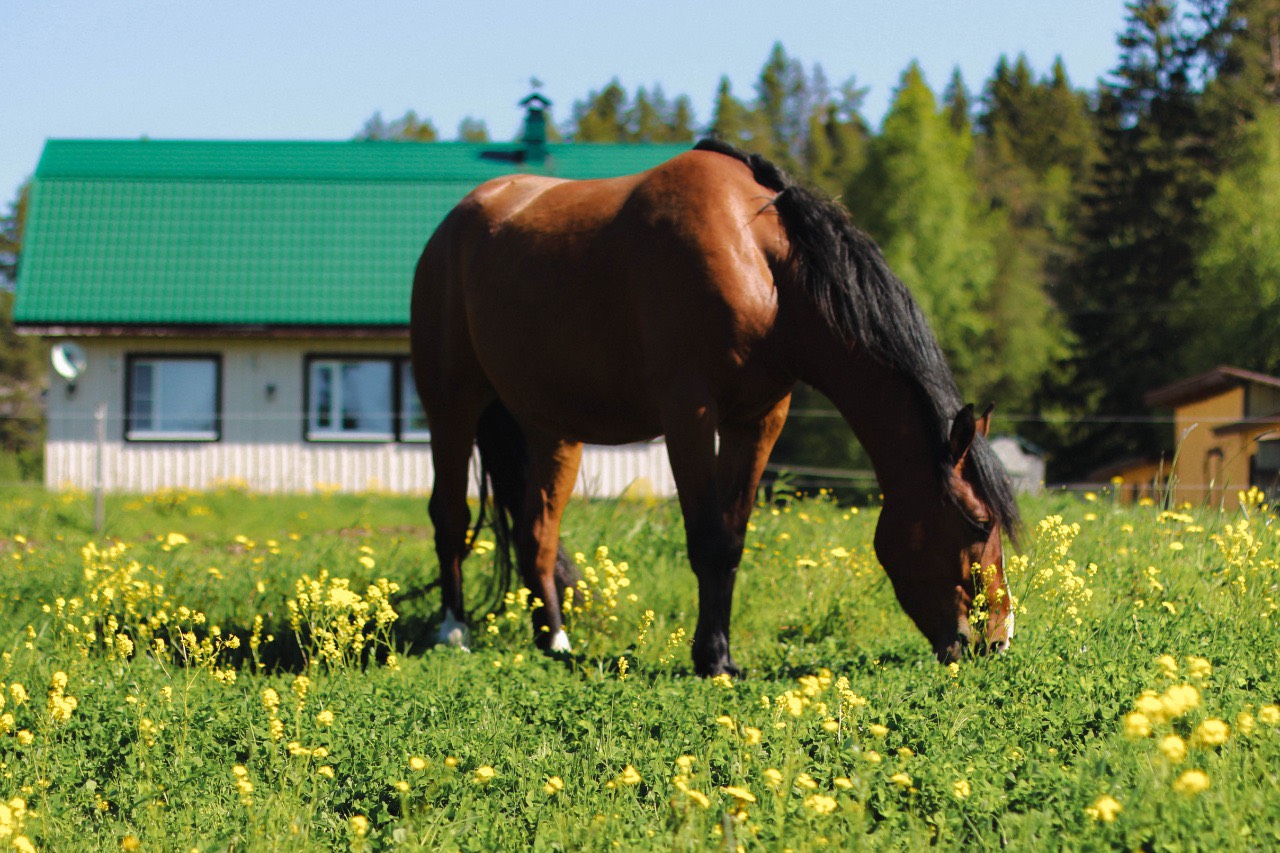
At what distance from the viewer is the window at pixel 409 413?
1984cm

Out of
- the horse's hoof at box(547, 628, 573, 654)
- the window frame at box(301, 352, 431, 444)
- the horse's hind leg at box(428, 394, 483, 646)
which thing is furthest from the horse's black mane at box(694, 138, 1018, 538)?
the window frame at box(301, 352, 431, 444)

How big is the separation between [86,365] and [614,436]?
54.2 feet

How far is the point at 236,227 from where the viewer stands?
2047cm

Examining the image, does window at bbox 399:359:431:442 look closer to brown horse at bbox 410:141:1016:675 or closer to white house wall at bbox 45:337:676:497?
white house wall at bbox 45:337:676:497

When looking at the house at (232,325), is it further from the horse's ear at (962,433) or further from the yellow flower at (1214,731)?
the yellow flower at (1214,731)

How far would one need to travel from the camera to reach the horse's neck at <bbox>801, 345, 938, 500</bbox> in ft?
15.2

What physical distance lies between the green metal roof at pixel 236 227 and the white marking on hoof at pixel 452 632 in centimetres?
1352

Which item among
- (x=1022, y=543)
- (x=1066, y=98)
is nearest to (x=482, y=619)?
(x=1022, y=543)

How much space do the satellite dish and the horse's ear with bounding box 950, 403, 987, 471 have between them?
697 inches

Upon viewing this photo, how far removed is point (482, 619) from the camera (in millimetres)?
6453

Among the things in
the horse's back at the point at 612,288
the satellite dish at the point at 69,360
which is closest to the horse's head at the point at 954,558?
the horse's back at the point at 612,288

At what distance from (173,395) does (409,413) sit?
3857 millimetres

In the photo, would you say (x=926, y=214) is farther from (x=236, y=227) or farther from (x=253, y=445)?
(x=253, y=445)

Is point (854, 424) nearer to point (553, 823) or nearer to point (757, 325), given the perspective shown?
point (757, 325)
